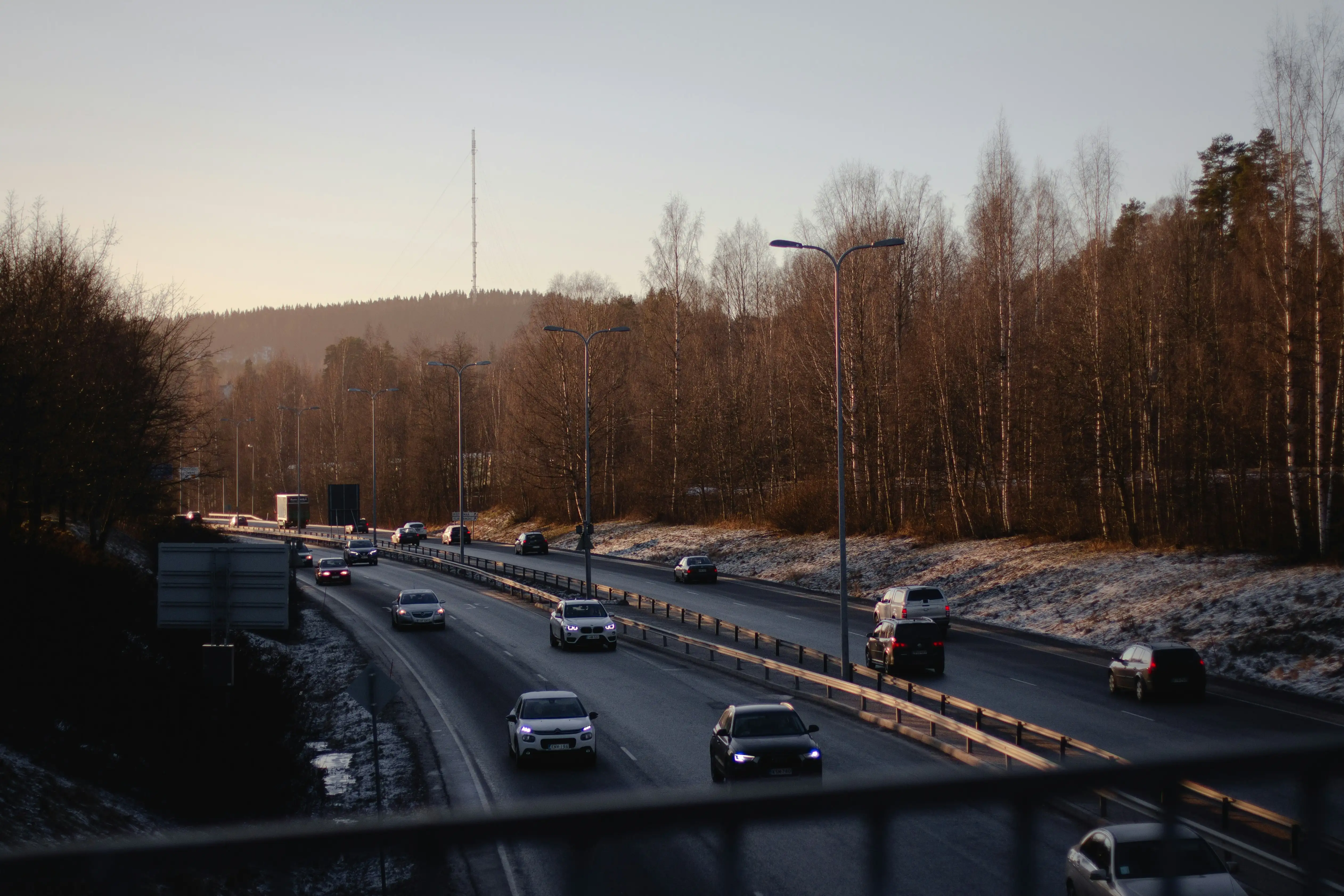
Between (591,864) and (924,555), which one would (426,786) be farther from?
(924,555)

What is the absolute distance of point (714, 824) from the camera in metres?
2.47

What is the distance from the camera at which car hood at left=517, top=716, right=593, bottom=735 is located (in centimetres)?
1836

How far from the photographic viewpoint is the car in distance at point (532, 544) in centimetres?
7094

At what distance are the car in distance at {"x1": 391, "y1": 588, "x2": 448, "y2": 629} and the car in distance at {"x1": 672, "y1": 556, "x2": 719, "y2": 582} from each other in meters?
15.5

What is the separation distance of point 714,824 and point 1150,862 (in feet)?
4.93

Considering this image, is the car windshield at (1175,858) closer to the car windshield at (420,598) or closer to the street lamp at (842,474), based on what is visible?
the street lamp at (842,474)

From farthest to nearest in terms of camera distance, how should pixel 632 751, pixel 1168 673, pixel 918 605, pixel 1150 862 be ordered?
pixel 918 605, pixel 1168 673, pixel 632 751, pixel 1150 862

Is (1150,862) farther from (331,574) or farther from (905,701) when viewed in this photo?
A: (331,574)

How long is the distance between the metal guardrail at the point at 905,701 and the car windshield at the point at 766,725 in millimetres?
3250

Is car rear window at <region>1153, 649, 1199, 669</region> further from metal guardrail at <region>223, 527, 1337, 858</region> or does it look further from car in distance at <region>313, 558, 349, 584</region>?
car in distance at <region>313, 558, 349, 584</region>

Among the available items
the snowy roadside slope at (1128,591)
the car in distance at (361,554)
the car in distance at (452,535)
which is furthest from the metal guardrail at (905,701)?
the car in distance at (452,535)

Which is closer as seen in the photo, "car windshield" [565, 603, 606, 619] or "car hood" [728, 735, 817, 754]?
"car hood" [728, 735, 817, 754]

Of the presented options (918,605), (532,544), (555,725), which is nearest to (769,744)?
(555,725)

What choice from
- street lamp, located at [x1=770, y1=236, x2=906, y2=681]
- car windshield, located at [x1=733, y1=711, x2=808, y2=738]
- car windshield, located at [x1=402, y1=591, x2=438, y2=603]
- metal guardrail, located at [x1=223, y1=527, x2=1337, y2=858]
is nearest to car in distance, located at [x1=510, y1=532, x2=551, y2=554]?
metal guardrail, located at [x1=223, y1=527, x2=1337, y2=858]
